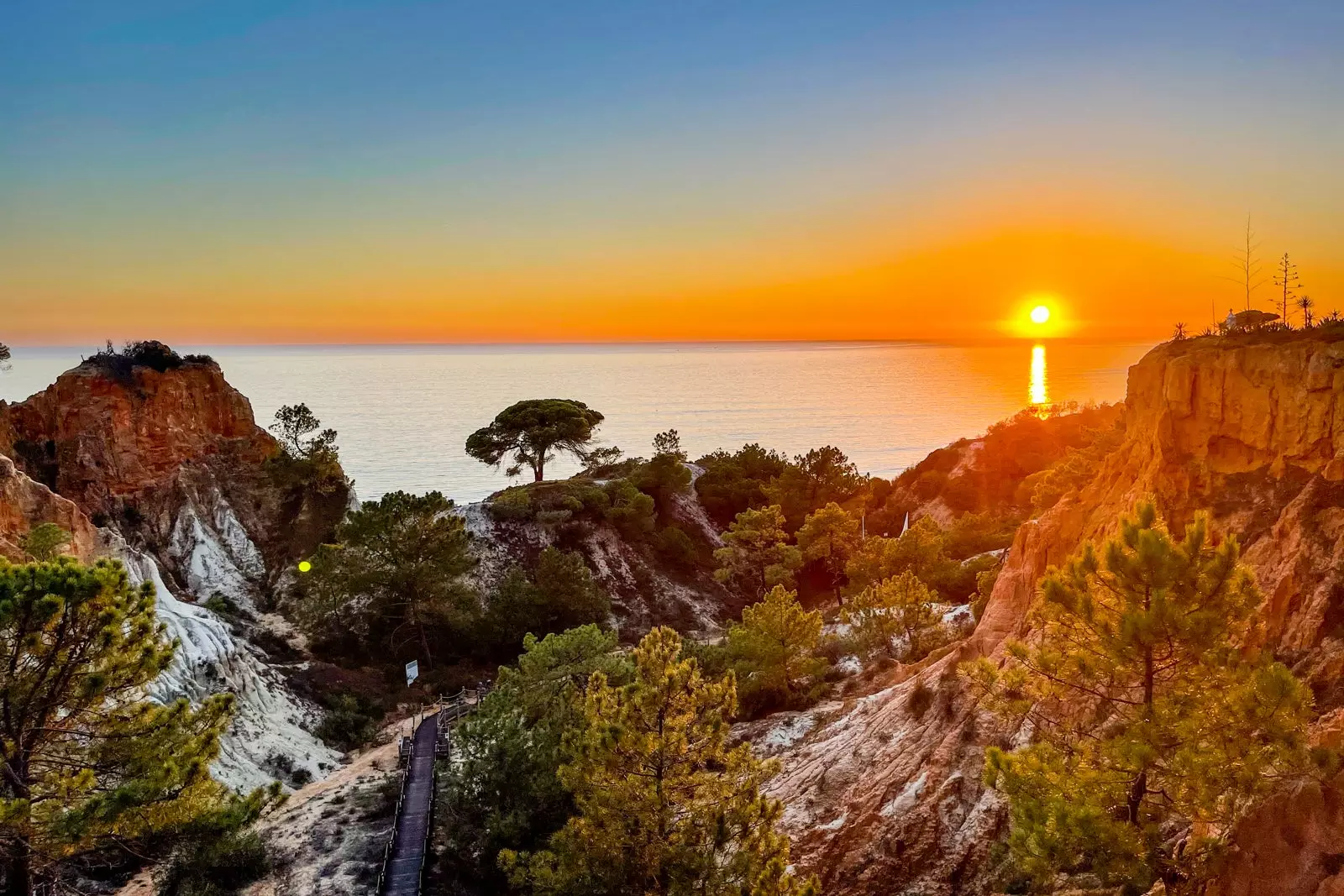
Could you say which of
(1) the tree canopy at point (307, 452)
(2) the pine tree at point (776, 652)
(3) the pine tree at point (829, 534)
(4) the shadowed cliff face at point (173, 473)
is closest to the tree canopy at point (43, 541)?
(4) the shadowed cliff face at point (173, 473)

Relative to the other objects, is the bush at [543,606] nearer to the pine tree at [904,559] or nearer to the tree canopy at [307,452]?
the pine tree at [904,559]

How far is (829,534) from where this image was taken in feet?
152

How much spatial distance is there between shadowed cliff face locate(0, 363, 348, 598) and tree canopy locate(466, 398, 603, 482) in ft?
44.9

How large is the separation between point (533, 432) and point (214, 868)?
4264 centimetres

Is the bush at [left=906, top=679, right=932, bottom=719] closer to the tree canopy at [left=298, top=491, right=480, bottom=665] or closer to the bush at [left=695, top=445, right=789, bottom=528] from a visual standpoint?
the tree canopy at [left=298, top=491, right=480, bottom=665]

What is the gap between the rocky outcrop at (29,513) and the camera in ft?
90.6

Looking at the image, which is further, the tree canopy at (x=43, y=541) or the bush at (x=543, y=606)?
the bush at (x=543, y=606)

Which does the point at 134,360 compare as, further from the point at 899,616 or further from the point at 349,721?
the point at 899,616

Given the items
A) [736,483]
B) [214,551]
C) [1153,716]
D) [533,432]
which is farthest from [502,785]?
[736,483]

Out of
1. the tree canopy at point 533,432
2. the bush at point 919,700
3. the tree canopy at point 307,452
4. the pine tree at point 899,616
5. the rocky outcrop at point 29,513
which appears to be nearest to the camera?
the bush at point 919,700

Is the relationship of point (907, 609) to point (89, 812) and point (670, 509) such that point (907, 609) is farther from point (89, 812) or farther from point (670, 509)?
point (670, 509)

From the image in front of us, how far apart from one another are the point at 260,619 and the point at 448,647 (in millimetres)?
9863

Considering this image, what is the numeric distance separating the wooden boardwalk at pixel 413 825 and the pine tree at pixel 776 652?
36.7 ft

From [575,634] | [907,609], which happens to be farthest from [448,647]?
[907,609]
